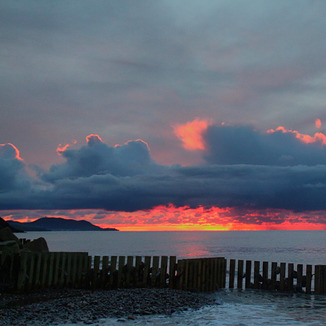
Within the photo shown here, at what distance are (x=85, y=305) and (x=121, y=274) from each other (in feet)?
15.9

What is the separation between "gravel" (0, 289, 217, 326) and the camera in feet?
39.4

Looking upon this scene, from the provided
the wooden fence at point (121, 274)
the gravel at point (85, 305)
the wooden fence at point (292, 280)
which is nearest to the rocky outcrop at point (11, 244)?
the wooden fence at point (121, 274)

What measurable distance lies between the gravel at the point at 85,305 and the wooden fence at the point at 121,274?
93cm

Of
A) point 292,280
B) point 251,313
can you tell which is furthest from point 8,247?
point 292,280

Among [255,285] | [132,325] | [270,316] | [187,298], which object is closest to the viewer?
[132,325]

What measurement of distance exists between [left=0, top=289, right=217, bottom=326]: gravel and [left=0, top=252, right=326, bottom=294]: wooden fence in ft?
3.04

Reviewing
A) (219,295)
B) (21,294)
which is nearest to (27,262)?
(21,294)

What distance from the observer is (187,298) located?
1585cm

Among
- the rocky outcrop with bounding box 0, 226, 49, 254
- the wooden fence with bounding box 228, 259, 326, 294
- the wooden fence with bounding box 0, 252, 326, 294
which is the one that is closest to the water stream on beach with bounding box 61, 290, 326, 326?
the wooden fence with bounding box 228, 259, 326, 294

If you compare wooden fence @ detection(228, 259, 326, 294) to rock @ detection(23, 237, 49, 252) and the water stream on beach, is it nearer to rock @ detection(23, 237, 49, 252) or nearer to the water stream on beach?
the water stream on beach

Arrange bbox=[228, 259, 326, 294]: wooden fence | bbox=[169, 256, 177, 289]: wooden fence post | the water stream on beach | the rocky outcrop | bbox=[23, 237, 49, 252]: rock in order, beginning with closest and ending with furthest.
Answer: the water stream on beach
the rocky outcrop
bbox=[169, 256, 177, 289]: wooden fence post
bbox=[228, 259, 326, 294]: wooden fence
bbox=[23, 237, 49, 252]: rock

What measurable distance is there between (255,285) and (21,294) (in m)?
11.9

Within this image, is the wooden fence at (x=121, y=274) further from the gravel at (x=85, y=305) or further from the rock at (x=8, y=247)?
the gravel at (x=85, y=305)

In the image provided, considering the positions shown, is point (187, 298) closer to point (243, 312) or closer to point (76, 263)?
point (243, 312)
